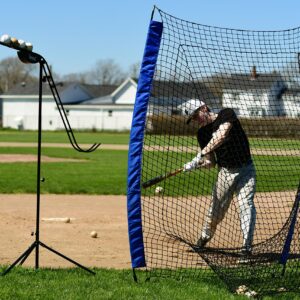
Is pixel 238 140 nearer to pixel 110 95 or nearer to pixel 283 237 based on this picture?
pixel 283 237

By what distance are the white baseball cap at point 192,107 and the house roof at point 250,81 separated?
0.36 meters

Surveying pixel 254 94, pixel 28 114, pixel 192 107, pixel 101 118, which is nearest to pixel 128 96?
pixel 101 118

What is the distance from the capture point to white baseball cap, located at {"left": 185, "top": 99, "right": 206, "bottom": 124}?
27.1 feet

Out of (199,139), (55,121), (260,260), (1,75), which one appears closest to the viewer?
(260,260)

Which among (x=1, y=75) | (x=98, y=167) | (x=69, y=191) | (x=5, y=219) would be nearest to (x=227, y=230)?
(x=5, y=219)

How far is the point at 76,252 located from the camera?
8.80m

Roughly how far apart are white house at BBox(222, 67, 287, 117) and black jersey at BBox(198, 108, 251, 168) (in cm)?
36

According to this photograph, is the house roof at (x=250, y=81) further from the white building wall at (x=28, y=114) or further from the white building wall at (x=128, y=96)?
the white building wall at (x=128, y=96)

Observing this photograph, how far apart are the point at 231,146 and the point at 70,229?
3.33 metres

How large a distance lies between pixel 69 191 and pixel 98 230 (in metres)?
5.28

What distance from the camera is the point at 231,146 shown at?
8453 mm

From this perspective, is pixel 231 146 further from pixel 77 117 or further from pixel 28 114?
pixel 28 114

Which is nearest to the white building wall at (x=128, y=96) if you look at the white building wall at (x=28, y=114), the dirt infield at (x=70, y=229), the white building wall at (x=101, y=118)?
the white building wall at (x=101, y=118)

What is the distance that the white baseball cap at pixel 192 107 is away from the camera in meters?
8.26
